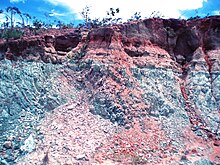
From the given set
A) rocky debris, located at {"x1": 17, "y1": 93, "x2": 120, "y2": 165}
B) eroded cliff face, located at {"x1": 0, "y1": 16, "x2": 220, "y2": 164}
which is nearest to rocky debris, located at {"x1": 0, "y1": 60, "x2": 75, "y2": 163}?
eroded cliff face, located at {"x1": 0, "y1": 16, "x2": 220, "y2": 164}

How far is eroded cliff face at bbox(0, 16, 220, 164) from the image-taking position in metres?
16.6

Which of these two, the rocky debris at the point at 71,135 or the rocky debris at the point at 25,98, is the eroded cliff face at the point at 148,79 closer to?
the rocky debris at the point at 71,135

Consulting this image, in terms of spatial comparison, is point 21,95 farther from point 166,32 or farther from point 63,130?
point 166,32

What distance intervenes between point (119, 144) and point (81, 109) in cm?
316

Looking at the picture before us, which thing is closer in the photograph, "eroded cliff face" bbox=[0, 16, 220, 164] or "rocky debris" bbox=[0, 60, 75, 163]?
"rocky debris" bbox=[0, 60, 75, 163]

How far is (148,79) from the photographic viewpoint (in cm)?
1986

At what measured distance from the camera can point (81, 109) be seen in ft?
57.9

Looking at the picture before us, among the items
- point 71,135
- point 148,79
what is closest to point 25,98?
point 71,135

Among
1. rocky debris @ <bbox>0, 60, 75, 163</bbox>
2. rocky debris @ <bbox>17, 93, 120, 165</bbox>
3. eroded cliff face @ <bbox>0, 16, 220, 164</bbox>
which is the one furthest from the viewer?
eroded cliff face @ <bbox>0, 16, 220, 164</bbox>

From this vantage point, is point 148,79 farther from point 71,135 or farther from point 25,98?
point 25,98

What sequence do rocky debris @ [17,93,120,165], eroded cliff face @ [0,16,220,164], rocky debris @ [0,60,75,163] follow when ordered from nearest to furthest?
rocky debris @ [17,93,120,165]
rocky debris @ [0,60,75,163]
eroded cliff face @ [0,16,220,164]

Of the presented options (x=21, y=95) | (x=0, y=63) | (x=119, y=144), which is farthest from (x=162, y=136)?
(x=0, y=63)

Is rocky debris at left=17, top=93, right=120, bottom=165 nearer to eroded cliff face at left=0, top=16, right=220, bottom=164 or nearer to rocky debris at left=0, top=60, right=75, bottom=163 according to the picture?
eroded cliff face at left=0, top=16, right=220, bottom=164

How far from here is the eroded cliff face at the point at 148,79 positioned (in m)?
16.6
